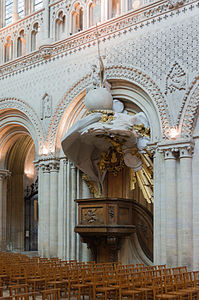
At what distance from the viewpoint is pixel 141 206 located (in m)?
17.1

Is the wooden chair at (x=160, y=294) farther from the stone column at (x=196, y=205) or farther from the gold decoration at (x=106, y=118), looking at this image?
the gold decoration at (x=106, y=118)

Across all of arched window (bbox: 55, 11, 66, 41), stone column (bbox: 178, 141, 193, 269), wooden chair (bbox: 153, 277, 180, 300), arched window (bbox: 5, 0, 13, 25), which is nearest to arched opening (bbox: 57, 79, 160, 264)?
stone column (bbox: 178, 141, 193, 269)

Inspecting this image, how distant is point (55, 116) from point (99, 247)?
5664mm

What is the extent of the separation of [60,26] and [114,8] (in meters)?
2.95

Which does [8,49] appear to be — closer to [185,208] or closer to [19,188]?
[19,188]

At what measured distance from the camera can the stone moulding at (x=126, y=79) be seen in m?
15.4

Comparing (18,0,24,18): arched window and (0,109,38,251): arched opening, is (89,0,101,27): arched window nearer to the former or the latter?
(18,0,24,18): arched window

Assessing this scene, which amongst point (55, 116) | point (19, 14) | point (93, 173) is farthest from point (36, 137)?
point (19, 14)

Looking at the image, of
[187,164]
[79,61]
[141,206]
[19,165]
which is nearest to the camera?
[187,164]

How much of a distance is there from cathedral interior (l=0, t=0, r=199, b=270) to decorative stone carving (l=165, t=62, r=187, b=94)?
3 cm

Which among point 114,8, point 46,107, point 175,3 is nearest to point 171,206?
point 175,3

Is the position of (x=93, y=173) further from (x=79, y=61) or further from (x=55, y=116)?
(x=79, y=61)

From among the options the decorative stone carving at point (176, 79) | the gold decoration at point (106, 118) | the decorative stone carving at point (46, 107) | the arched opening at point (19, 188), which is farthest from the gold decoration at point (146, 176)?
the arched opening at point (19, 188)

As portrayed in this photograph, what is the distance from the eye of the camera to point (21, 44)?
22.2m
